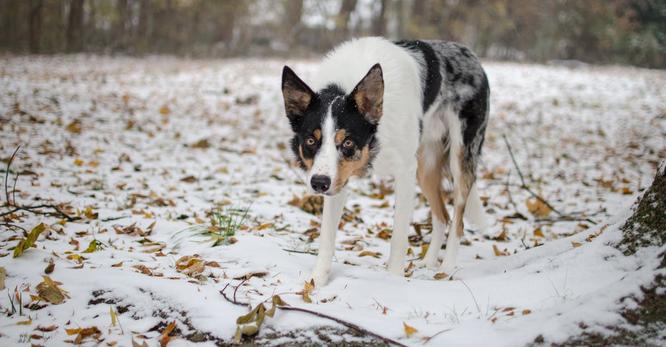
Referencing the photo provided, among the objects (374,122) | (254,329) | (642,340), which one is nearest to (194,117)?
(374,122)

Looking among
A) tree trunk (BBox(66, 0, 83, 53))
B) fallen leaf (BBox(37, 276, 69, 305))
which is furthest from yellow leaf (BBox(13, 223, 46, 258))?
tree trunk (BBox(66, 0, 83, 53))

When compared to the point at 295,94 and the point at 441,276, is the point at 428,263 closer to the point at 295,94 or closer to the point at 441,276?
the point at 441,276

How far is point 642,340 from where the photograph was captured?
2.09 m

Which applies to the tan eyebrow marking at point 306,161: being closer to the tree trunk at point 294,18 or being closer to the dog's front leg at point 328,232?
the dog's front leg at point 328,232

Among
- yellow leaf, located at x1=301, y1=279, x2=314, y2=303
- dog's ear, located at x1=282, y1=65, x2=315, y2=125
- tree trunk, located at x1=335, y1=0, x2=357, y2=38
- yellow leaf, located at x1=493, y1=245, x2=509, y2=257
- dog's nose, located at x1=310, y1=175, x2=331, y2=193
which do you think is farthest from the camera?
tree trunk, located at x1=335, y1=0, x2=357, y2=38

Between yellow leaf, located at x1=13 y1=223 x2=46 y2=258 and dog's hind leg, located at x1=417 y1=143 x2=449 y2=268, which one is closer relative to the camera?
yellow leaf, located at x1=13 y1=223 x2=46 y2=258

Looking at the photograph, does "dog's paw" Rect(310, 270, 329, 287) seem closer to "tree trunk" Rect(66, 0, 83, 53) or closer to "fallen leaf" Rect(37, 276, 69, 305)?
"fallen leaf" Rect(37, 276, 69, 305)

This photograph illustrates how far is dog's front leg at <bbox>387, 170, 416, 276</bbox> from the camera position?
3.79m

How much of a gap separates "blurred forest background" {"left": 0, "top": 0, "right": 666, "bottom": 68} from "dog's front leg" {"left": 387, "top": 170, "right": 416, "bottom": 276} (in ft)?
67.6

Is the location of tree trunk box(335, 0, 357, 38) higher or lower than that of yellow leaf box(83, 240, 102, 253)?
higher

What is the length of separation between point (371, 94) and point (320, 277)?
50.4 inches

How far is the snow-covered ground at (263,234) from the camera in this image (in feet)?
8.66

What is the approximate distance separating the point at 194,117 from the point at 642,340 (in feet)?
38.5

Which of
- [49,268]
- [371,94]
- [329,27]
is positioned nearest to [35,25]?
[329,27]
